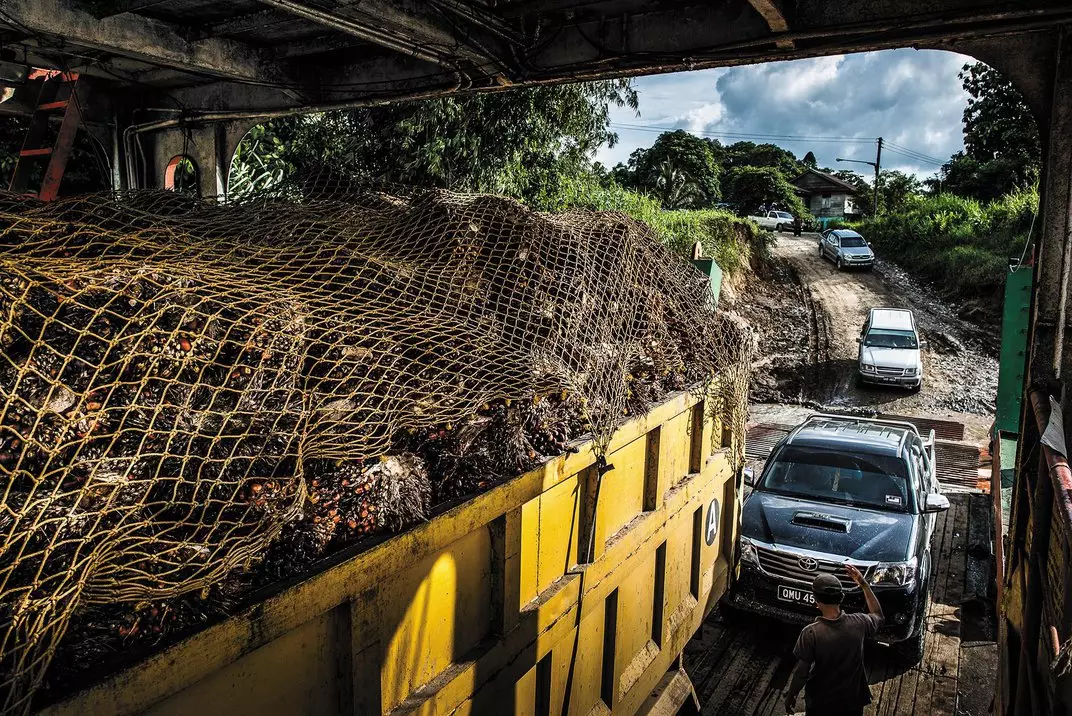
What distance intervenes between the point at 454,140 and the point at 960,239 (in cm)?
2248

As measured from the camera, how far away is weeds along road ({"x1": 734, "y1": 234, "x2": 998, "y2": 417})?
608 inches

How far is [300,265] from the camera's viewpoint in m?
2.97

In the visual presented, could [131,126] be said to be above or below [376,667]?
above

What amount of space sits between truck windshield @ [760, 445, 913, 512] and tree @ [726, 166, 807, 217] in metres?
43.7

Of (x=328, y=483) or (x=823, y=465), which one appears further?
(x=823, y=465)

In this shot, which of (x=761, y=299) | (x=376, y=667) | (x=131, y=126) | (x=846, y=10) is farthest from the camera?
(x=761, y=299)

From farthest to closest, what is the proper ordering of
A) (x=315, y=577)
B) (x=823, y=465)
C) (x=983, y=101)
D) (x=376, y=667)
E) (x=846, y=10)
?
(x=983, y=101) → (x=823, y=465) → (x=846, y=10) → (x=376, y=667) → (x=315, y=577)

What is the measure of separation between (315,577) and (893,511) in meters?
6.06

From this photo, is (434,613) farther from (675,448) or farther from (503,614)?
(675,448)

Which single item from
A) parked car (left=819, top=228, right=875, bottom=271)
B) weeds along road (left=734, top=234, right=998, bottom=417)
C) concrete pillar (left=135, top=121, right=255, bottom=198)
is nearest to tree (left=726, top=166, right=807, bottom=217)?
parked car (left=819, top=228, right=875, bottom=271)

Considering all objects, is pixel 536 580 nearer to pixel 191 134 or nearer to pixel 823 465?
pixel 823 465

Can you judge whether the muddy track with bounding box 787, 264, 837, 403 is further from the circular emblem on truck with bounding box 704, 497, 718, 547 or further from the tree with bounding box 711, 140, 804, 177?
the tree with bounding box 711, 140, 804, 177

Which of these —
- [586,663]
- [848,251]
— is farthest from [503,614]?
[848,251]

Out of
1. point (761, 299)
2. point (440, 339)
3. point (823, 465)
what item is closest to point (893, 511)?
point (823, 465)
